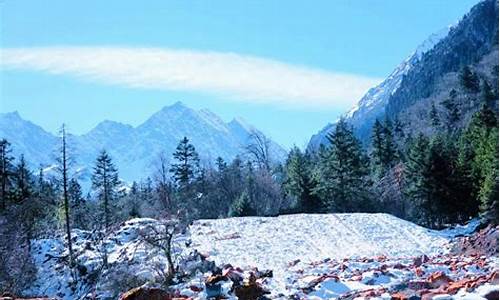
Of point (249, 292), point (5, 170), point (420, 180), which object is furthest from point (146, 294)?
point (420, 180)

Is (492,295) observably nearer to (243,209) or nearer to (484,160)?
(484,160)

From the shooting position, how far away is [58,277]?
93.9ft

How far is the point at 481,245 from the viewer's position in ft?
75.9

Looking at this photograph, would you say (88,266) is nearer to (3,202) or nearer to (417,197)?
(3,202)

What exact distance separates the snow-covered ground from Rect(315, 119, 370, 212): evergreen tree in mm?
6999

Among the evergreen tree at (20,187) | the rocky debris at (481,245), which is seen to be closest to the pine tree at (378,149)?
the rocky debris at (481,245)

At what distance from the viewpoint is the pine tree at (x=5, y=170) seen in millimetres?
32875

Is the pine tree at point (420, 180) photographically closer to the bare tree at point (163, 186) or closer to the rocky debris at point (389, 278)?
the bare tree at point (163, 186)

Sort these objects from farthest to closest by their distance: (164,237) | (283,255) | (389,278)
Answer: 1. (283,255)
2. (164,237)
3. (389,278)

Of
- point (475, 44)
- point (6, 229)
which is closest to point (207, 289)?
point (6, 229)

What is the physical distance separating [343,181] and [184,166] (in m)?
19.5

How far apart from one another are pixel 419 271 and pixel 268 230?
49.7 ft

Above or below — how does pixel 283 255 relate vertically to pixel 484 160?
below

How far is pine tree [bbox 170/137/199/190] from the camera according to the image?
56.9 metres
